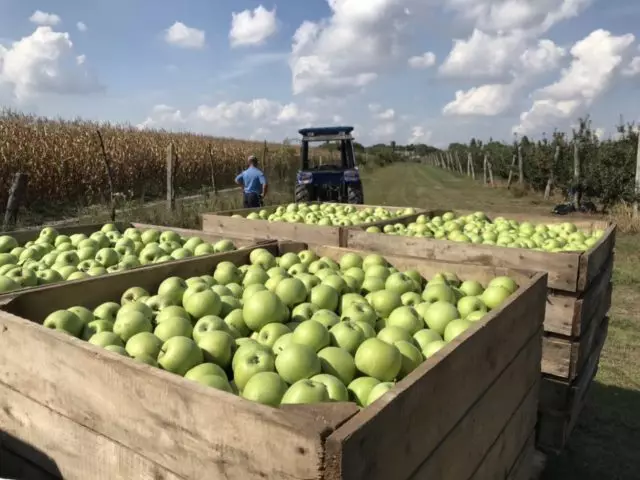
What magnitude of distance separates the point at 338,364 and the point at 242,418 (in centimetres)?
70

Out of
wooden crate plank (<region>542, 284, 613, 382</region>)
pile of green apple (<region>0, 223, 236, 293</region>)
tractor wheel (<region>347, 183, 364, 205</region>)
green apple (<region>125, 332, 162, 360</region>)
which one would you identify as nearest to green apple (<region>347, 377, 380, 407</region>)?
green apple (<region>125, 332, 162, 360</region>)

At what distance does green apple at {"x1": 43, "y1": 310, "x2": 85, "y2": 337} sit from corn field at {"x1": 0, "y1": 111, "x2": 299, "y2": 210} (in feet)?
33.7

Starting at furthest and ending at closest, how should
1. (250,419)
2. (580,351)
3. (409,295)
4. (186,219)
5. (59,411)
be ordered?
1. (186,219)
2. (580,351)
3. (409,295)
4. (59,411)
5. (250,419)

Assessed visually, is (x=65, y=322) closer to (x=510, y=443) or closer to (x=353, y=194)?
(x=510, y=443)

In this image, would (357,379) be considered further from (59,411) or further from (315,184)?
(315,184)

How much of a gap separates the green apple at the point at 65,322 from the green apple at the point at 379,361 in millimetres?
1132

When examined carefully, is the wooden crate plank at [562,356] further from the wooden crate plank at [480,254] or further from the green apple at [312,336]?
the green apple at [312,336]

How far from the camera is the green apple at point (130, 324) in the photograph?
2104 millimetres

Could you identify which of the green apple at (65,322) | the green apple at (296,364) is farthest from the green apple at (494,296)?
the green apple at (65,322)

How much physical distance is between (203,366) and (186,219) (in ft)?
36.2

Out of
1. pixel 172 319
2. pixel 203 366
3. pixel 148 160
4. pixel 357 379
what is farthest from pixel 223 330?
pixel 148 160

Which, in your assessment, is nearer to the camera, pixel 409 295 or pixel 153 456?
pixel 153 456

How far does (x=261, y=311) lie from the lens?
7.60ft

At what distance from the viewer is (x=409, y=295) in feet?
8.90
